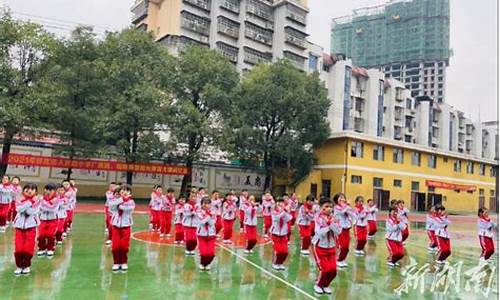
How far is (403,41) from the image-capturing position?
7931 cm

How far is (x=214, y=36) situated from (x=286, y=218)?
40.2 metres

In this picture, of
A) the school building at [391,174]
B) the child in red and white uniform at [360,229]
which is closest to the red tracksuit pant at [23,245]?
the child in red and white uniform at [360,229]

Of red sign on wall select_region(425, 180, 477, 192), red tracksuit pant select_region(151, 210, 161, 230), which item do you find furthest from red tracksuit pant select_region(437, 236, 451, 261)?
red sign on wall select_region(425, 180, 477, 192)

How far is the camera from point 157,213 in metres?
12.7

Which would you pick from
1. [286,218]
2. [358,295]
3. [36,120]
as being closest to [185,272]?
[286,218]

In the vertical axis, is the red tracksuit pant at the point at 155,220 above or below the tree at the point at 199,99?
below

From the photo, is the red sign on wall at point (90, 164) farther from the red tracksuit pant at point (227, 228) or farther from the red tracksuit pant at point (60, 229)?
the red tracksuit pant at point (227, 228)

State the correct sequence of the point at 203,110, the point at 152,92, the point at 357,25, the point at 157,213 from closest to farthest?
the point at 157,213 < the point at 152,92 < the point at 203,110 < the point at 357,25

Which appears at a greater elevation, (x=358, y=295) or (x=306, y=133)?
(x=306, y=133)

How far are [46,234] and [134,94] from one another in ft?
46.8

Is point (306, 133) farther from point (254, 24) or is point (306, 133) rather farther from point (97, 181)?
point (254, 24)

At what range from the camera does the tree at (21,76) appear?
19.2 metres

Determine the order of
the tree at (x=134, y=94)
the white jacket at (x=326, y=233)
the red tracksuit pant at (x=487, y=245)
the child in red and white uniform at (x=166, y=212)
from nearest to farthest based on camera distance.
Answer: the white jacket at (x=326, y=233) → the red tracksuit pant at (x=487, y=245) → the child in red and white uniform at (x=166, y=212) → the tree at (x=134, y=94)

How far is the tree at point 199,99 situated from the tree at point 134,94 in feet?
2.56
